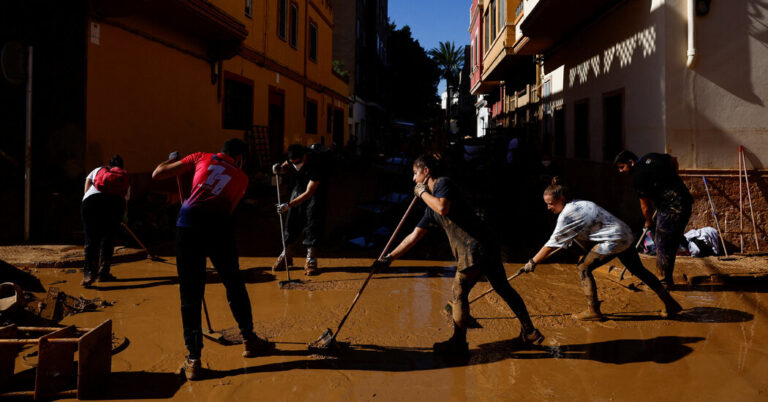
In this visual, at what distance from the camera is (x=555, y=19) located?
11547 mm

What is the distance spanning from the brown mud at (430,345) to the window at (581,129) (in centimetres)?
583

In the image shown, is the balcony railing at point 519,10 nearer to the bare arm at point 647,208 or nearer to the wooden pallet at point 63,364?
the bare arm at point 647,208

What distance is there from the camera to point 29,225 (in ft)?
27.1

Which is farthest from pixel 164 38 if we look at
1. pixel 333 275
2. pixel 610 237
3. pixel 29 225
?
pixel 610 237

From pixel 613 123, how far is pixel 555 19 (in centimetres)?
273

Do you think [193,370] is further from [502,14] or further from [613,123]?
[502,14]

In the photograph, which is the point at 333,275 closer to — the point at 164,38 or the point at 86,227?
the point at 86,227

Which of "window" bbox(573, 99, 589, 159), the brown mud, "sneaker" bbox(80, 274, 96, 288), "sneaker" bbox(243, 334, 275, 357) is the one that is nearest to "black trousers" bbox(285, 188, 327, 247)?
the brown mud

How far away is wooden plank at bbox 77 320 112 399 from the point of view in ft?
11.2

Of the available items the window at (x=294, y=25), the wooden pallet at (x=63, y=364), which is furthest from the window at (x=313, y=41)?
the wooden pallet at (x=63, y=364)

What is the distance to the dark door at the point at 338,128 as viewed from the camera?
85.8 feet

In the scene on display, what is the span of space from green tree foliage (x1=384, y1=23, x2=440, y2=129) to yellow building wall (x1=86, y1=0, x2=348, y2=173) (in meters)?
31.0

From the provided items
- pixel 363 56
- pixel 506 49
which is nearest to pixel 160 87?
pixel 506 49

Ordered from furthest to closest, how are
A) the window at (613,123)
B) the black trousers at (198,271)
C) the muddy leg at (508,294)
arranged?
the window at (613,123) < the muddy leg at (508,294) < the black trousers at (198,271)
